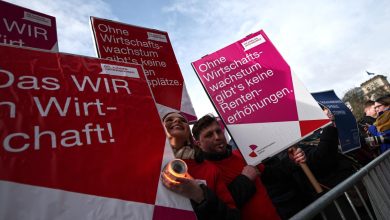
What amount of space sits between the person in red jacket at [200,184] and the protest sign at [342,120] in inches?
67.2

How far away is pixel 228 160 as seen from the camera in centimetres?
221

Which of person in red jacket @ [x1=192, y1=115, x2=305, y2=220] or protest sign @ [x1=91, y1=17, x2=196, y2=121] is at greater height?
protest sign @ [x1=91, y1=17, x2=196, y2=121]

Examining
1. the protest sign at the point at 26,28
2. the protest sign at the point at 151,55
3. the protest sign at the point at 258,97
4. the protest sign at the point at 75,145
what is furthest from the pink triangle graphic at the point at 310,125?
the protest sign at the point at 26,28

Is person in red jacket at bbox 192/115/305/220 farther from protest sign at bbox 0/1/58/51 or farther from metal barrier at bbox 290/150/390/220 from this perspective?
protest sign at bbox 0/1/58/51

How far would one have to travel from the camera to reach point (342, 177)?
112 inches

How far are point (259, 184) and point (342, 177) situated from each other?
1.45 metres

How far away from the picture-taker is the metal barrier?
1459mm

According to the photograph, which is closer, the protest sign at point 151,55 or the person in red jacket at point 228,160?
the person in red jacket at point 228,160

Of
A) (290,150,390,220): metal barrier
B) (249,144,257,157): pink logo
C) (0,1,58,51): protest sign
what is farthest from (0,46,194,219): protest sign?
(0,1,58,51): protest sign

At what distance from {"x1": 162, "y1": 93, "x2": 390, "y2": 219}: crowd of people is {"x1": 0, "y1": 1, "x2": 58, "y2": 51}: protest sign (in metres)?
1.29

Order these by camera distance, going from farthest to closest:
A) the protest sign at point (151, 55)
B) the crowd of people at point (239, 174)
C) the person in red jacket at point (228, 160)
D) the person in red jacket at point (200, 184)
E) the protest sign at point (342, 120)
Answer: the protest sign at point (342, 120) < the protest sign at point (151, 55) < the person in red jacket at point (228, 160) < the crowd of people at point (239, 174) < the person in red jacket at point (200, 184)

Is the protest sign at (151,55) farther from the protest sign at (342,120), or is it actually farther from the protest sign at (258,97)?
the protest sign at (342,120)

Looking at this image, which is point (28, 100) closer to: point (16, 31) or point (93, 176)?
point (93, 176)

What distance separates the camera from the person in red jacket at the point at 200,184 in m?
1.19
